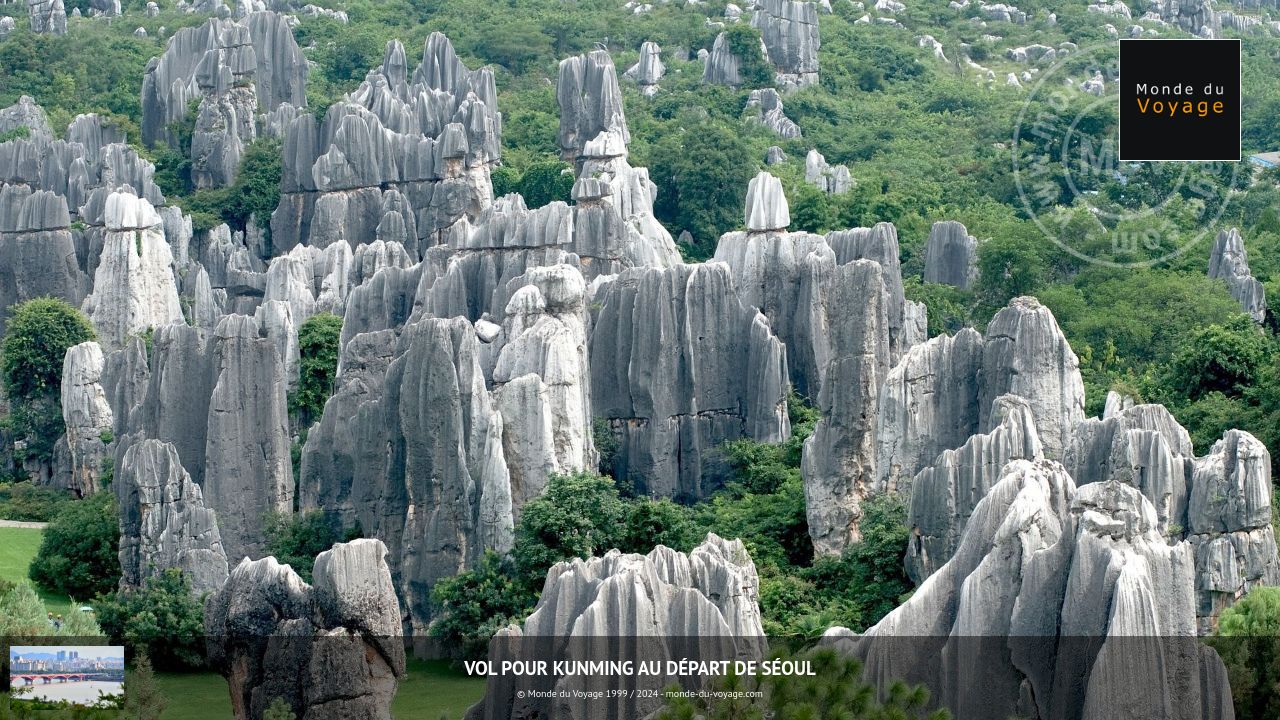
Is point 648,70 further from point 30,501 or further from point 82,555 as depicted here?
point 82,555

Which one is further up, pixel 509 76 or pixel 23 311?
pixel 509 76

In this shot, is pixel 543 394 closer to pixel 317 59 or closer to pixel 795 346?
pixel 795 346

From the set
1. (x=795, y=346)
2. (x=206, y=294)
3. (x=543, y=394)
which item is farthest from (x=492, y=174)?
(x=543, y=394)

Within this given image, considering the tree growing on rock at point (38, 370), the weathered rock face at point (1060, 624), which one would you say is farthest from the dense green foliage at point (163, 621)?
the tree growing on rock at point (38, 370)

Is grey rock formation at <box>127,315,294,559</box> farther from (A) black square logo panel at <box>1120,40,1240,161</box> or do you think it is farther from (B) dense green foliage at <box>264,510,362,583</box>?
(A) black square logo panel at <box>1120,40,1240,161</box>

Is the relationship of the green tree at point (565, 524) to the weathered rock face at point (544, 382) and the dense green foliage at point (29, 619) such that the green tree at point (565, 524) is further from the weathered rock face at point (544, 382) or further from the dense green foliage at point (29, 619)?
the dense green foliage at point (29, 619)

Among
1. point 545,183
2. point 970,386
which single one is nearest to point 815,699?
point 970,386

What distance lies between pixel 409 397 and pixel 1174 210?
28.4m

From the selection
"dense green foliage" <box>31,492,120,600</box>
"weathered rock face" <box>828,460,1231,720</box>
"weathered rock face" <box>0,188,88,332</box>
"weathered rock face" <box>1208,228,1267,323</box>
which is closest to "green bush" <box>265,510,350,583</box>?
"dense green foliage" <box>31,492,120,600</box>

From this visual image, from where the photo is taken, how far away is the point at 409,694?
3731 centimetres

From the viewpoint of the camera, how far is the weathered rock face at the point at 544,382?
42000mm

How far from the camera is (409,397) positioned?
138 ft

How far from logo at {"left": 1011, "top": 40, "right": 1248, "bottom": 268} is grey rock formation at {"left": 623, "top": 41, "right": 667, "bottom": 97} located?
1145cm

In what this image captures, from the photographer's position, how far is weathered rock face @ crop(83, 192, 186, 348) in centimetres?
5956
